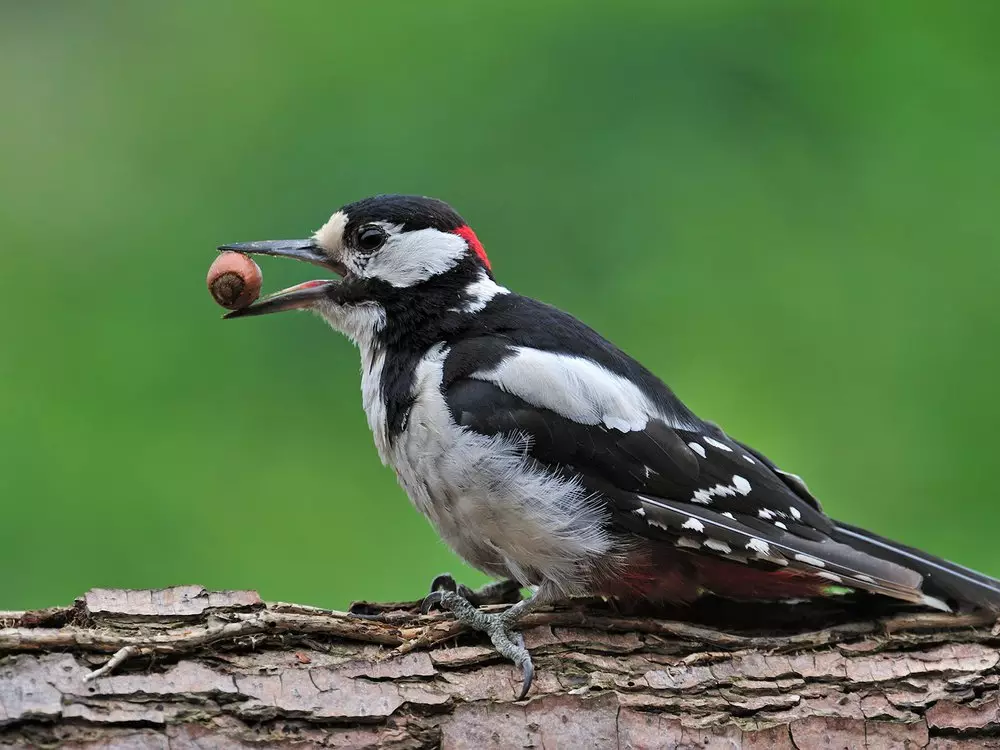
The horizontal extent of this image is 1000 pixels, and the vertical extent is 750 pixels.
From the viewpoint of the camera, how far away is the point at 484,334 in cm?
290

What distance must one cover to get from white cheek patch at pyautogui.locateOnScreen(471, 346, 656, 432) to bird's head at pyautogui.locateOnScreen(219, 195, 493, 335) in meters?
0.35

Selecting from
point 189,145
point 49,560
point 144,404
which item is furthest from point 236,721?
point 189,145

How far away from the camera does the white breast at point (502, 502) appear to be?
262 centimetres

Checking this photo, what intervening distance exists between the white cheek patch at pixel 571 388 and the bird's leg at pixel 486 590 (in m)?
0.50

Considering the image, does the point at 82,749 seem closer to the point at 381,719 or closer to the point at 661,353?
the point at 381,719

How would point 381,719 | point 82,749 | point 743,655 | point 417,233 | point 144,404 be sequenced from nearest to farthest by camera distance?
point 82,749
point 381,719
point 743,655
point 417,233
point 144,404

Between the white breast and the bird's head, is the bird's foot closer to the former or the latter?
the white breast

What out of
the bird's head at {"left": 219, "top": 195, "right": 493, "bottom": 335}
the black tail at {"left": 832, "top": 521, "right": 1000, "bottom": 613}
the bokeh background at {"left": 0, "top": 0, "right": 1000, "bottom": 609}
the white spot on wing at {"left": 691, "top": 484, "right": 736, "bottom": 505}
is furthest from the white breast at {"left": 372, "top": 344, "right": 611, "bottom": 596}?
the bokeh background at {"left": 0, "top": 0, "right": 1000, "bottom": 609}

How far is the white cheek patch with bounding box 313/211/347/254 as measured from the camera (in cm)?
310

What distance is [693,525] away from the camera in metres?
2.60

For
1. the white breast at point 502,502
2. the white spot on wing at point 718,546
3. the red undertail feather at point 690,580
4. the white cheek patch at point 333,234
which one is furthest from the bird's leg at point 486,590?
the white cheek patch at point 333,234

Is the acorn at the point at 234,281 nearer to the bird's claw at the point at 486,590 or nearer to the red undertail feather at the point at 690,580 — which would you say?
the bird's claw at the point at 486,590

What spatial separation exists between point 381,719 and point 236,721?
263mm

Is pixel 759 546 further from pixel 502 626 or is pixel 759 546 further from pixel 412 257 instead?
pixel 412 257
